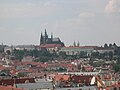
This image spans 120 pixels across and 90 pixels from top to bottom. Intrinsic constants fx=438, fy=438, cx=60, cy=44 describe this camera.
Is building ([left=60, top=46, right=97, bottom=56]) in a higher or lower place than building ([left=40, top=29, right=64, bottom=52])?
lower

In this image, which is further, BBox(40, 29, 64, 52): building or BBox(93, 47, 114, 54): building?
BBox(40, 29, 64, 52): building

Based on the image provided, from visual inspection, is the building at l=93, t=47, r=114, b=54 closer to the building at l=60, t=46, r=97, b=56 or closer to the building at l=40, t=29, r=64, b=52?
the building at l=60, t=46, r=97, b=56

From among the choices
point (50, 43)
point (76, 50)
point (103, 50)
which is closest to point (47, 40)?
point (50, 43)

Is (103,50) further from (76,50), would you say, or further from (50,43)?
(50,43)

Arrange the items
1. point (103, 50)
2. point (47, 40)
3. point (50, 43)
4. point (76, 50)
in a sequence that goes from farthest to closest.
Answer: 1. point (47, 40)
2. point (50, 43)
3. point (76, 50)
4. point (103, 50)

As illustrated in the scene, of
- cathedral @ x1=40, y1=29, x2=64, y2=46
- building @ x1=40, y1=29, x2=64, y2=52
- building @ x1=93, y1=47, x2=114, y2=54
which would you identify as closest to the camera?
building @ x1=93, y1=47, x2=114, y2=54

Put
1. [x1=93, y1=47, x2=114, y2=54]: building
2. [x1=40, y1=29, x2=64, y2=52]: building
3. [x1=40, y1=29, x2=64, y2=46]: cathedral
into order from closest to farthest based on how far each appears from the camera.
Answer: [x1=93, y1=47, x2=114, y2=54]: building
[x1=40, y1=29, x2=64, y2=52]: building
[x1=40, y1=29, x2=64, y2=46]: cathedral

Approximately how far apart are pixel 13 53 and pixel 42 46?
17.8m

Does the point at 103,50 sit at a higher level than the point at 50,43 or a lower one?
lower

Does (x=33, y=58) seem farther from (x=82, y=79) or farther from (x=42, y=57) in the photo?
(x=82, y=79)

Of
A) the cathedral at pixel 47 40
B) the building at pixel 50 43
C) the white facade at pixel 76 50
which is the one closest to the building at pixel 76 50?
the white facade at pixel 76 50

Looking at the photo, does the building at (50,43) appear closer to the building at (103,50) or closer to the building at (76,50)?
the building at (76,50)

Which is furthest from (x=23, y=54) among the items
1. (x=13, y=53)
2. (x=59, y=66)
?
(x=59, y=66)

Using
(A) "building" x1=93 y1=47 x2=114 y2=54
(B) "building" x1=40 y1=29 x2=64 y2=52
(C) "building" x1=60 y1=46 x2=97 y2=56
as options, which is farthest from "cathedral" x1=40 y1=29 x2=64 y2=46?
(A) "building" x1=93 y1=47 x2=114 y2=54
